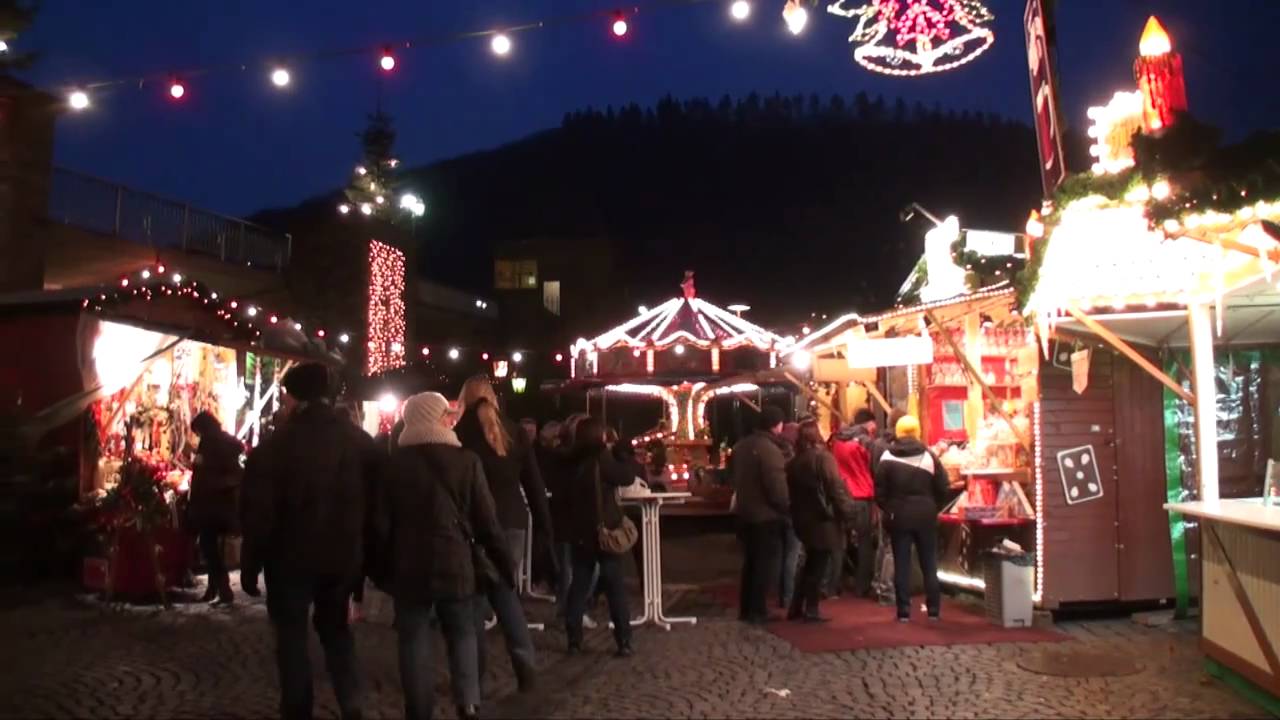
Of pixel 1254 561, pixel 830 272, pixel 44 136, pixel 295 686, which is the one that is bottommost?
pixel 295 686

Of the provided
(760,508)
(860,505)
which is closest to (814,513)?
(760,508)

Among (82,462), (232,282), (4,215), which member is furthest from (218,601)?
(232,282)

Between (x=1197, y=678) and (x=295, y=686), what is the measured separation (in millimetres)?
5904

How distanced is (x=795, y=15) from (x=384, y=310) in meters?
24.0

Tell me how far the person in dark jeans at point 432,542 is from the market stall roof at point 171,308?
766 centimetres

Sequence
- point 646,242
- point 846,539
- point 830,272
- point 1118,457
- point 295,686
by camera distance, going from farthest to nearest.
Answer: point 646,242 → point 830,272 → point 846,539 → point 1118,457 → point 295,686

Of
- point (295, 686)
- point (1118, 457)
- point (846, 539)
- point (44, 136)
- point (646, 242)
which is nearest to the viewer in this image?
point (295, 686)

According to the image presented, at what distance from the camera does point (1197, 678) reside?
23.6 feet

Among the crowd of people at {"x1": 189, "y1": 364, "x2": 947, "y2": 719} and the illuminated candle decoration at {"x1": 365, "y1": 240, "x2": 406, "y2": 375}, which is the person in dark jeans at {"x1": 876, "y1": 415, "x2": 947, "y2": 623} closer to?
the crowd of people at {"x1": 189, "y1": 364, "x2": 947, "y2": 719}

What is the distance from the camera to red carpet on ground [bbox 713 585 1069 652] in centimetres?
846

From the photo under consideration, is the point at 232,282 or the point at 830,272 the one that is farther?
the point at 830,272

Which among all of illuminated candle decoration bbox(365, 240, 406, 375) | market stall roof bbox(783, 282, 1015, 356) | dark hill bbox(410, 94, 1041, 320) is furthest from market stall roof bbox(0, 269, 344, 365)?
dark hill bbox(410, 94, 1041, 320)

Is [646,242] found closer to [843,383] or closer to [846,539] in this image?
[843,383]

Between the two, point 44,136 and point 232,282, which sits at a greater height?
point 44,136
